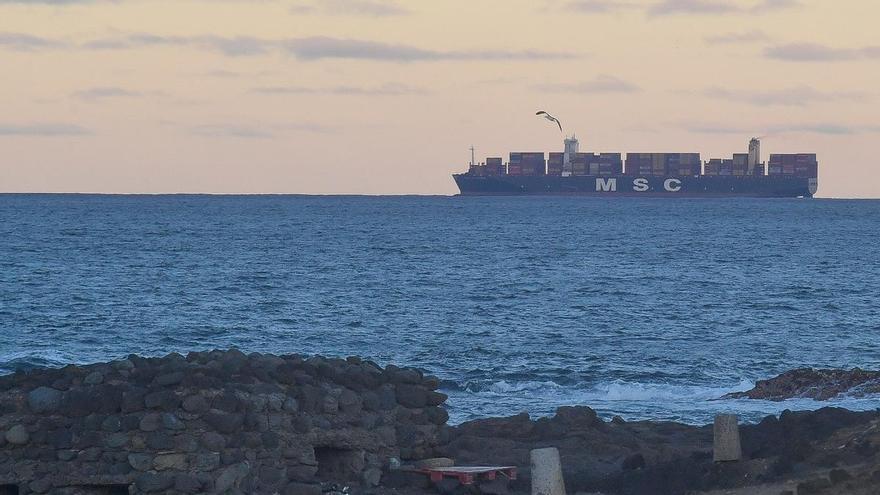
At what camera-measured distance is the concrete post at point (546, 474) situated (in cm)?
1188

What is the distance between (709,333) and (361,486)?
24045 millimetres

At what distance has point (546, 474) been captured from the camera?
39.0ft

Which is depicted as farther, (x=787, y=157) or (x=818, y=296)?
(x=787, y=157)

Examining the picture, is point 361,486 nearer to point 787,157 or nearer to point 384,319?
point 384,319

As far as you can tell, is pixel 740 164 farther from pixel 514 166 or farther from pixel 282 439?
pixel 282 439

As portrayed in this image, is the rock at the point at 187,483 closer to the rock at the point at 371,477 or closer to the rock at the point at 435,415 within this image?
the rock at the point at 371,477

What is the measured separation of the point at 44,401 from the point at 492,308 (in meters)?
30.8

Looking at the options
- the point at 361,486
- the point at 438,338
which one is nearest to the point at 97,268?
the point at 438,338

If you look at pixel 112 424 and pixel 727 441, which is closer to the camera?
pixel 112 424

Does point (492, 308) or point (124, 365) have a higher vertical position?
point (124, 365)

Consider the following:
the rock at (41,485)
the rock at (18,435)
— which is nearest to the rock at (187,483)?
the rock at (41,485)

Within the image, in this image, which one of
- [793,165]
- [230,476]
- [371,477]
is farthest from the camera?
[793,165]

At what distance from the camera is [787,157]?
190875 millimetres

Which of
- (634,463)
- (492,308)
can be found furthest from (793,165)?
(634,463)
